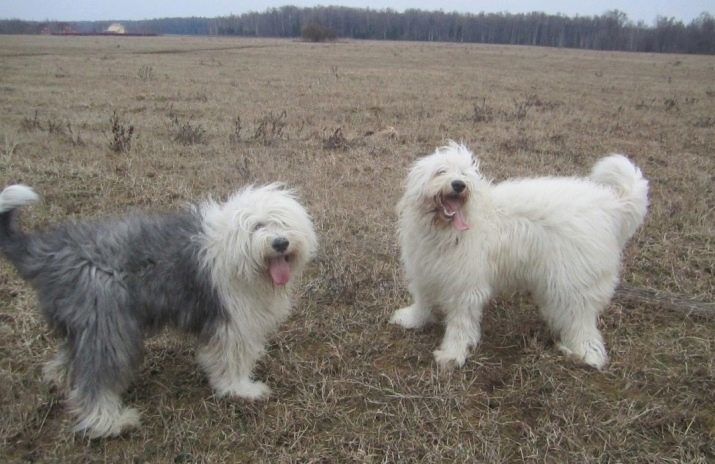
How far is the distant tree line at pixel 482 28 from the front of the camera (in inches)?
2862

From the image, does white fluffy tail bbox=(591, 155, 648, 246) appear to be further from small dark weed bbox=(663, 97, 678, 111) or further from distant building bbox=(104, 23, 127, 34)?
distant building bbox=(104, 23, 127, 34)

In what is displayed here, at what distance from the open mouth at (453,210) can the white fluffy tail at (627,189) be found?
115 centimetres

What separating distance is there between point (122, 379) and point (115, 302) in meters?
0.46

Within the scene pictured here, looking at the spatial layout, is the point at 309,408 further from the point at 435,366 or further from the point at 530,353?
the point at 530,353

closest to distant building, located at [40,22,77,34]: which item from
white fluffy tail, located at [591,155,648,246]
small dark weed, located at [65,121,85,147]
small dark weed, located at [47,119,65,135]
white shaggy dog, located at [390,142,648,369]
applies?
small dark weed, located at [47,119,65,135]

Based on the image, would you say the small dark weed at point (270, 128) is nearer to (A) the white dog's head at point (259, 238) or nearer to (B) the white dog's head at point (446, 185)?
(B) the white dog's head at point (446, 185)

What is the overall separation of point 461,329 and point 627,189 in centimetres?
149

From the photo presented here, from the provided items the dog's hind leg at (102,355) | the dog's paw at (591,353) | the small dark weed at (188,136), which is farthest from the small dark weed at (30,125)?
the dog's paw at (591,353)

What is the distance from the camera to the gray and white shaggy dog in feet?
8.77

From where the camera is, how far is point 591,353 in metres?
3.48

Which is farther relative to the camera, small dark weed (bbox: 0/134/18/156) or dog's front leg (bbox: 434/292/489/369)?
small dark weed (bbox: 0/134/18/156)

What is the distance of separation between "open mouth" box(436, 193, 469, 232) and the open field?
0.97 meters

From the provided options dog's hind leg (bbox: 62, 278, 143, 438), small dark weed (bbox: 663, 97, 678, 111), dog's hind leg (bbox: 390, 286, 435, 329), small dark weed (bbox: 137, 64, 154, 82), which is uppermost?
small dark weed (bbox: 137, 64, 154, 82)

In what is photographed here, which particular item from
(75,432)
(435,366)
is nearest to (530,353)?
(435,366)
